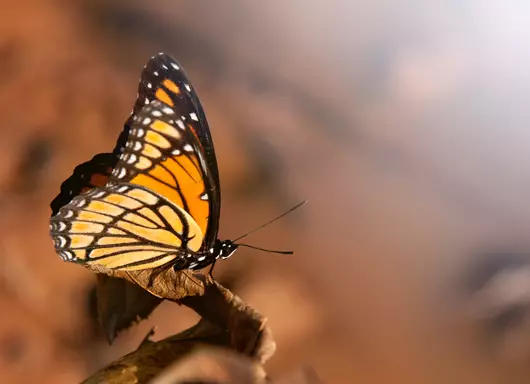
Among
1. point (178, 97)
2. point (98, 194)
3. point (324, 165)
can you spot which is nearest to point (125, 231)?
point (98, 194)

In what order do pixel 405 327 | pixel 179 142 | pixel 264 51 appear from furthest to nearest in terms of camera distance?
pixel 264 51 < pixel 405 327 < pixel 179 142

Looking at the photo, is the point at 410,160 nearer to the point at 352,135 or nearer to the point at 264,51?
the point at 352,135

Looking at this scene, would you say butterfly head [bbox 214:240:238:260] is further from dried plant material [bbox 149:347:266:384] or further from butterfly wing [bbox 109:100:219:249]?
dried plant material [bbox 149:347:266:384]

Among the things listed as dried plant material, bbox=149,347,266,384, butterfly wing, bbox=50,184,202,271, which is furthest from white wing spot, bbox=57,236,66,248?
dried plant material, bbox=149,347,266,384

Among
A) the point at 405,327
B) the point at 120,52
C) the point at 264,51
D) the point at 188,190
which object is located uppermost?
the point at 120,52

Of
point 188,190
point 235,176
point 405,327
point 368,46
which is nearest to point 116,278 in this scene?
point 188,190

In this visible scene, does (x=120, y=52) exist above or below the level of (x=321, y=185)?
above
